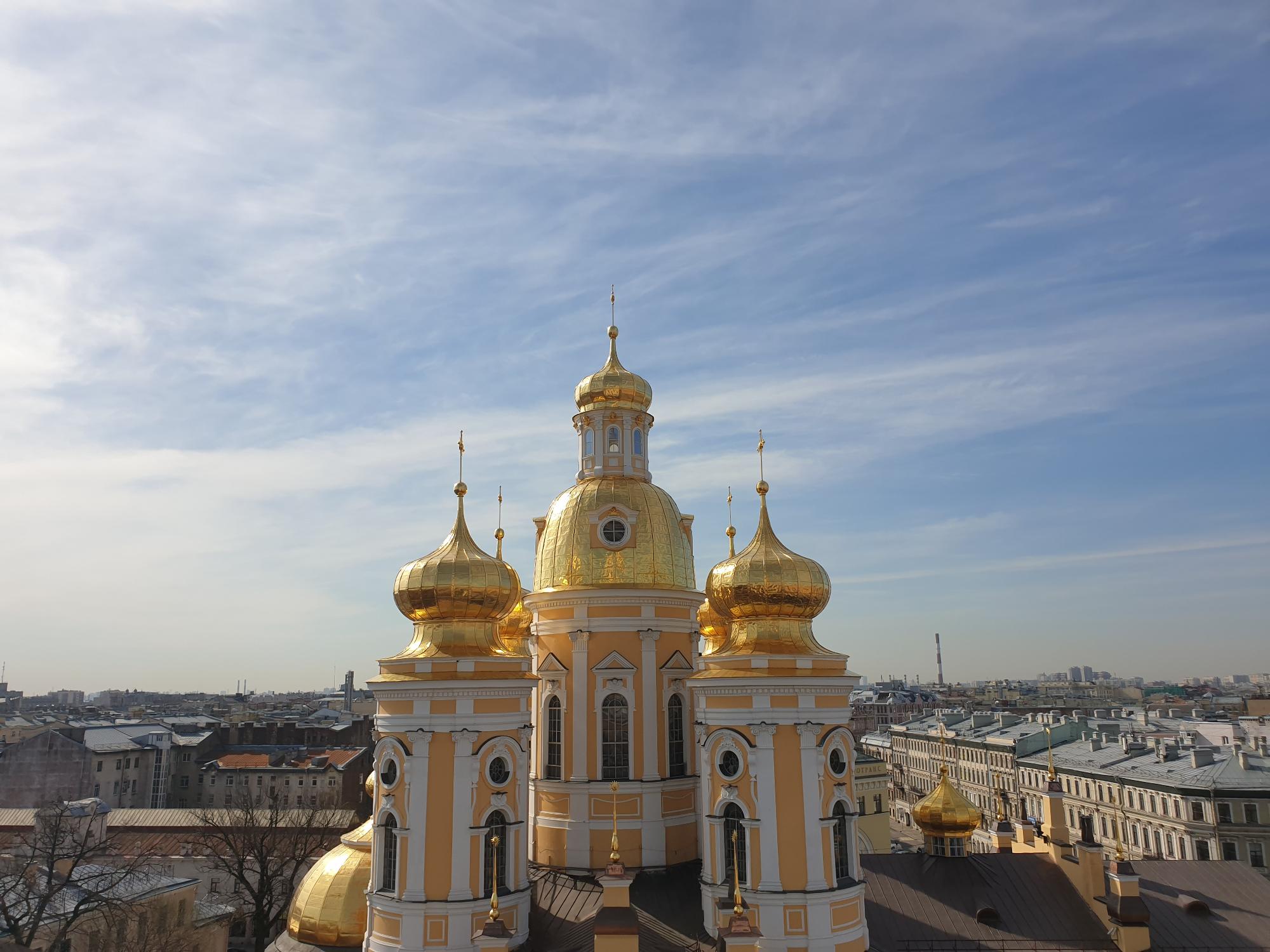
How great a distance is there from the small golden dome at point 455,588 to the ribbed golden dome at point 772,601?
504 centimetres

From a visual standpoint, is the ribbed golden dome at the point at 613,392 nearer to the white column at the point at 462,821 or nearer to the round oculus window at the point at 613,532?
the round oculus window at the point at 613,532

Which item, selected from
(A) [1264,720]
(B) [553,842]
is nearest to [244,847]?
(B) [553,842]

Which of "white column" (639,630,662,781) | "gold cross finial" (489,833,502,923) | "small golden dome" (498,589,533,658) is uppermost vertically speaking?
"small golden dome" (498,589,533,658)

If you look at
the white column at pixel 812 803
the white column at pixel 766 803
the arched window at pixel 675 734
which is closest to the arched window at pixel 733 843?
the white column at pixel 766 803

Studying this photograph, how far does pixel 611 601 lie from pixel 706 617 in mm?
3103

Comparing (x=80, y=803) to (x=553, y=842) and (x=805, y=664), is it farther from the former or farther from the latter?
(x=805, y=664)

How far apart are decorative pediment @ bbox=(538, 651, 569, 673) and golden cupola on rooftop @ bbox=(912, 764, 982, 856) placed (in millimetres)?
10212

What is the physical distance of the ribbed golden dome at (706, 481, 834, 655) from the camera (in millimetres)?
21234

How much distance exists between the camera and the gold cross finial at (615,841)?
1895 centimetres

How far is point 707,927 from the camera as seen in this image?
20.4 meters

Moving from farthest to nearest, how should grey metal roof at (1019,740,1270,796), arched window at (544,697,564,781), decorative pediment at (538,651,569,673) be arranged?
grey metal roof at (1019,740,1270,796) → decorative pediment at (538,651,569,673) → arched window at (544,697,564,781)

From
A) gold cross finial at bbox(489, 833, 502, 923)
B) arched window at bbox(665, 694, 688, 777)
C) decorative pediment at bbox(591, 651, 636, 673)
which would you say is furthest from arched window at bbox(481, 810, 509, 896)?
arched window at bbox(665, 694, 688, 777)

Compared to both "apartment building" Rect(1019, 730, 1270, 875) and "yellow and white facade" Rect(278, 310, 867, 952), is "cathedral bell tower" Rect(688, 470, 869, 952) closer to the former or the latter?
"yellow and white facade" Rect(278, 310, 867, 952)

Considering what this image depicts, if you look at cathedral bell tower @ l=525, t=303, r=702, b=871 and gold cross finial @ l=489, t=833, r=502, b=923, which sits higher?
cathedral bell tower @ l=525, t=303, r=702, b=871
